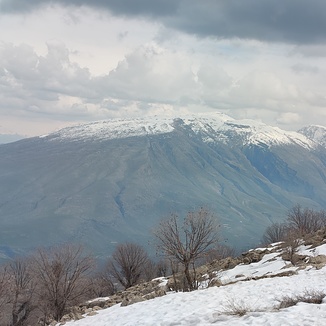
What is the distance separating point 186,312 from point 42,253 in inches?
1621

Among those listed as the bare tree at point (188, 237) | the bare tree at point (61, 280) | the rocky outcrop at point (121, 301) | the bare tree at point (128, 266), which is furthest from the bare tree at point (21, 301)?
the bare tree at point (188, 237)

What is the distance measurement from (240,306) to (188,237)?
54.0 ft

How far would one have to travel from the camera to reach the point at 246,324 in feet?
42.2

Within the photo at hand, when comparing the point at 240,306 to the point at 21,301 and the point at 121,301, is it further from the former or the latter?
the point at 21,301

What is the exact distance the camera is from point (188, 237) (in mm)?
31281

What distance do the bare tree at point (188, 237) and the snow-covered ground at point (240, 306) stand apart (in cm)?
794

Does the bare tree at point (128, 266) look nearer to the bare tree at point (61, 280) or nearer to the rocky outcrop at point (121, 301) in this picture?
the bare tree at point (61, 280)

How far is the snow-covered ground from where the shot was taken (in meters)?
13.1

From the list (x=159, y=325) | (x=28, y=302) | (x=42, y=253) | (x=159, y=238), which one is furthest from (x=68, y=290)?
(x=159, y=325)

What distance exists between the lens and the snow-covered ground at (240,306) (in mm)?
13148

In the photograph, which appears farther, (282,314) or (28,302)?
(28,302)

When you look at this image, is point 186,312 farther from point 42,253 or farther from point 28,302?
point 28,302

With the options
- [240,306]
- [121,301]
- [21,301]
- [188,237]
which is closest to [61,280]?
[121,301]

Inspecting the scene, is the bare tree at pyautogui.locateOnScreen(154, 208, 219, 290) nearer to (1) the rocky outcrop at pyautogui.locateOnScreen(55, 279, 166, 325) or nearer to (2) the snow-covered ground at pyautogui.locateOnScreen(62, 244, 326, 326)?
(1) the rocky outcrop at pyautogui.locateOnScreen(55, 279, 166, 325)
